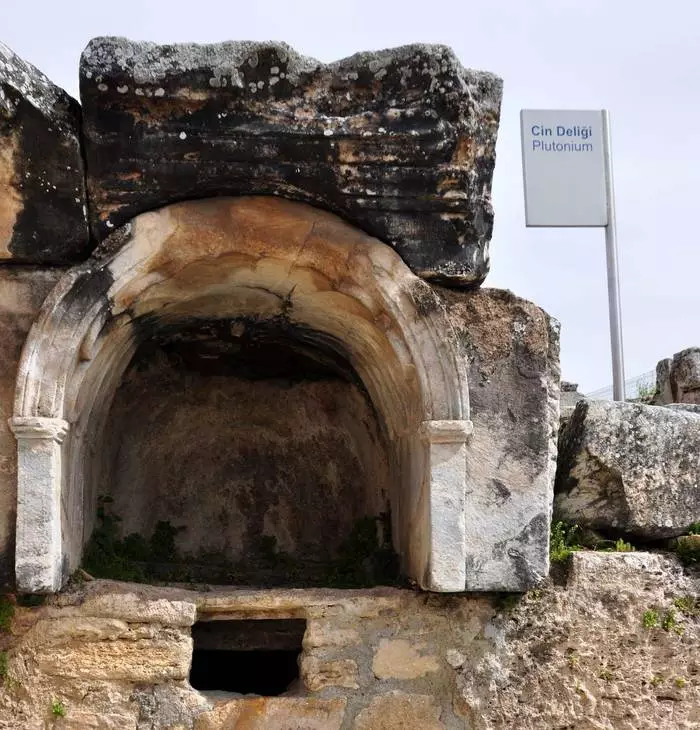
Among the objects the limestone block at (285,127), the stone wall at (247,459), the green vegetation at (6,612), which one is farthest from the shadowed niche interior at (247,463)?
the limestone block at (285,127)

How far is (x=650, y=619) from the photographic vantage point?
4203 millimetres

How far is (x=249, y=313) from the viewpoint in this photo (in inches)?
192

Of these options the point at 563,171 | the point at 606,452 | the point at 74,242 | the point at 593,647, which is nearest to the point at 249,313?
the point at 74,242

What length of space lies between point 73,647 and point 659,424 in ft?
10.1

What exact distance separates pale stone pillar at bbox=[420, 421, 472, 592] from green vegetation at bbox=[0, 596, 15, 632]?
72.3 inches

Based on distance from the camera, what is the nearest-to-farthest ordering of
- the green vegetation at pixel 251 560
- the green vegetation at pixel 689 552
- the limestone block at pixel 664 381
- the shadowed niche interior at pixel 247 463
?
the green vegetation at pixel 689 552, the green vegetation at pixel 251 560, the shadowed niche interior at pixel 247 463, the limestone block at pixel 664 381

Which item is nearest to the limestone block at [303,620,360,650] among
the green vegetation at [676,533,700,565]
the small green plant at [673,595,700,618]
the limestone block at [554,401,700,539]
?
the limestone block at [554,401,700,539]

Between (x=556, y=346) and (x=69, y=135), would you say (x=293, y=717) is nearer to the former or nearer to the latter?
(x=556, y=346)

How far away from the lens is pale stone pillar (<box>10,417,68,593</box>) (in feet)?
12.1

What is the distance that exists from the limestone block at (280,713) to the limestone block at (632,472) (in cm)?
156

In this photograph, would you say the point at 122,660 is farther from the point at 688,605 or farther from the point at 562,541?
the point at 688,605

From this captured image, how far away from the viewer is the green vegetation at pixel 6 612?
12.6ft

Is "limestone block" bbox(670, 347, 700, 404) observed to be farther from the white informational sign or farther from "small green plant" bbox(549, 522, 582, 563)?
"small green plant" bbox(549, 522, 582, 563)

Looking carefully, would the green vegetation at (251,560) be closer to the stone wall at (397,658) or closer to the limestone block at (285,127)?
the stone wall at (397,658)
